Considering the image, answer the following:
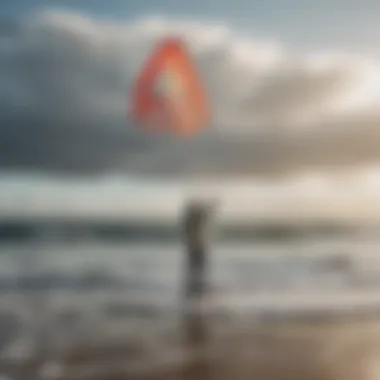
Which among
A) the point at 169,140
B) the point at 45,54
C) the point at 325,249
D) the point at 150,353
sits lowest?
the point at 150,353

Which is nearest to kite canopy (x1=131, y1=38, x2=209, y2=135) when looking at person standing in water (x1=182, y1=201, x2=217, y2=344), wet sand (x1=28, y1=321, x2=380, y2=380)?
person standing in water (x1=182, y1=201, x2=217, y2=344)

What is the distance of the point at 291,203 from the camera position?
1285 millimetres

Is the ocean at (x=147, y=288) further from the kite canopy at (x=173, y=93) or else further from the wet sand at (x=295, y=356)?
the kite canopy at (x=173, y=93)

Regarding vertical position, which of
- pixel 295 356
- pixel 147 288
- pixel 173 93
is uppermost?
pixel 173 93

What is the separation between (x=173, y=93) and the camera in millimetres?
1280

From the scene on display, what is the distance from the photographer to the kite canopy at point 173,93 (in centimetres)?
127

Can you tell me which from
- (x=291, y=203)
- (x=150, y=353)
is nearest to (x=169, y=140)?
(x=291, y=203)

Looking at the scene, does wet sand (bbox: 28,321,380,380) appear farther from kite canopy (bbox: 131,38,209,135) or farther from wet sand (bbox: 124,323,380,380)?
kite canopy (bbox: 131,38,209,135)

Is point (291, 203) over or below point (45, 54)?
below

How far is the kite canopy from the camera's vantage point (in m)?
1.27

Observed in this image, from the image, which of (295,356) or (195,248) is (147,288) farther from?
(295,356)

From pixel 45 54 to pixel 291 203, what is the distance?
471 mm

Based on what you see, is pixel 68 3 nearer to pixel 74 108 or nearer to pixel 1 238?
pixel 74 108

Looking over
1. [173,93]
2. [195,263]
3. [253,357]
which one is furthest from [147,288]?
[173,93]
